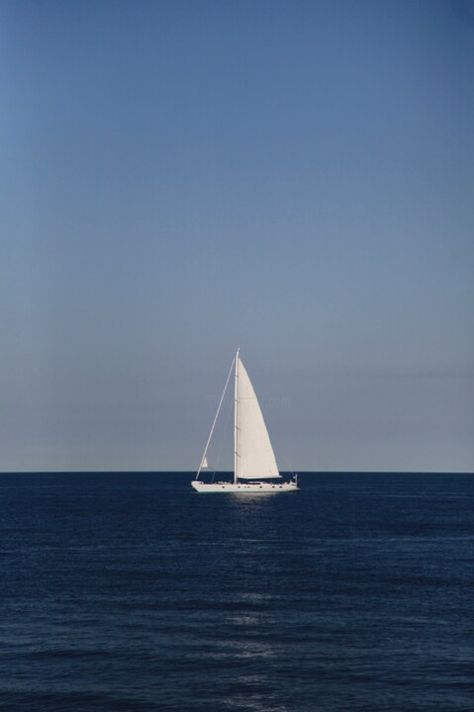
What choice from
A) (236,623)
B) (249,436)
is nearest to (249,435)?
(249,436)

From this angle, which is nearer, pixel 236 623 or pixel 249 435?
pixel 236 623

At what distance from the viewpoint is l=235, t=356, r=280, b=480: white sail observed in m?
193

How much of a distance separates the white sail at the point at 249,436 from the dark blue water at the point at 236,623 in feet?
239

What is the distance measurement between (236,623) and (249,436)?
427 feet

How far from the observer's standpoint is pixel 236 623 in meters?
64.0

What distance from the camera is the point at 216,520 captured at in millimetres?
147750

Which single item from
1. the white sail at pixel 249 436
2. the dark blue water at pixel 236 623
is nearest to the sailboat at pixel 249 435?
the white sail at pixel 249 436

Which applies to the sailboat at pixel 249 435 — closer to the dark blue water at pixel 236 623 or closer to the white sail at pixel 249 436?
the white sail at pixel 249 436

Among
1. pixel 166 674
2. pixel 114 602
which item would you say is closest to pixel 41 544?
pixel 114 602

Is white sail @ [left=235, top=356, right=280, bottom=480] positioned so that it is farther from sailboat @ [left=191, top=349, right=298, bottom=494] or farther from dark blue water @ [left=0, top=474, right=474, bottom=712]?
dark blue water @ [left=0, top=474, right=474, bottom=712]

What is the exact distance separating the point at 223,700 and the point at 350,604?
81.7ft

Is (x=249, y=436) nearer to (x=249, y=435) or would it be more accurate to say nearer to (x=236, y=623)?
(x=249, y=435)

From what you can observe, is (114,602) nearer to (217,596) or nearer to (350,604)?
(217,596)

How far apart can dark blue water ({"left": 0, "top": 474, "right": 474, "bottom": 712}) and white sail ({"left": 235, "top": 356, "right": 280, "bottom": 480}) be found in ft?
239
